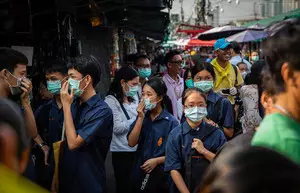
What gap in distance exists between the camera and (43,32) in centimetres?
678

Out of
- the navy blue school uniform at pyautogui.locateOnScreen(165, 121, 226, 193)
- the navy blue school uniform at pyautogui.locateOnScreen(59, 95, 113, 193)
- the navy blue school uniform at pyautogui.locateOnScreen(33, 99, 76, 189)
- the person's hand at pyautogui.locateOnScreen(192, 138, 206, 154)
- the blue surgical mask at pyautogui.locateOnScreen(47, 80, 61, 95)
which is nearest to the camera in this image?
the person's hand at pyautogui.locateOnScreen(192, 138, 206, 154)

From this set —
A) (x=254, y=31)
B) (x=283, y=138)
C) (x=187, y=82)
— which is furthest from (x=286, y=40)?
(x=254, y=31)

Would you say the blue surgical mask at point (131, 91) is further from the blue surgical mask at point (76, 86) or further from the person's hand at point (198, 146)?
the person's hand at point (198, 146)

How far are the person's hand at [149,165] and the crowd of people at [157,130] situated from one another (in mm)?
10

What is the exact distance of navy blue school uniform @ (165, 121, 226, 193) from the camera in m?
3.34

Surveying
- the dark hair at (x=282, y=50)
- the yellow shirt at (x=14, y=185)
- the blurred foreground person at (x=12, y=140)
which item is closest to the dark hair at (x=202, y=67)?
the dark hair at (x=282, y=50)

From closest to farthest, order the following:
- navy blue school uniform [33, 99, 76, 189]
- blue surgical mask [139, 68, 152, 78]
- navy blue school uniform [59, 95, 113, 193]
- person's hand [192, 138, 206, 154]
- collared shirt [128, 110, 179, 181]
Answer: person's hand [192, 138, 206, 154] → navy blue school uniform [59, 95, 113, 193] → collared shirt [128, 110, 179, 181] → navy blue school uniform [33, 99, 76, 189] → blue surgical mask [139, 68, 152, 78]

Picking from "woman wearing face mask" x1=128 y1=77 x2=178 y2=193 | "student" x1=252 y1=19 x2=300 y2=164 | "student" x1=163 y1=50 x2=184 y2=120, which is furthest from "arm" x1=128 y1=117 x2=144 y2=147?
"student" x1=252 y1=19 x2=300 y2=164

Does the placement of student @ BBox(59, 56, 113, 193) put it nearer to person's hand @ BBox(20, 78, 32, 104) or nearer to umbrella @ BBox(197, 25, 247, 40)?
person's hand @ BBox(20, 78, 32, 104)

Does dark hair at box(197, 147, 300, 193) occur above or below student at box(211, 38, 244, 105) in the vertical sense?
above

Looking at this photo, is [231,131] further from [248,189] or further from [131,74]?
[248,189]

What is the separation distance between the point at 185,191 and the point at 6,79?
194cm

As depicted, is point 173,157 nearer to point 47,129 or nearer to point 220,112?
point 220,112

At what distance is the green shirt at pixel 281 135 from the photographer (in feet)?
4.97
